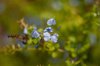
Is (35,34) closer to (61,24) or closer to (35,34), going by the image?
(35,34)

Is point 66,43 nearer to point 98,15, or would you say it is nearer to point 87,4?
point 98,15

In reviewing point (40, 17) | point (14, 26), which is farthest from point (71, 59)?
point (14, 26)

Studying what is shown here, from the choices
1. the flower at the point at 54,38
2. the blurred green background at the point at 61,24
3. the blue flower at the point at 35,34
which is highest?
the blurred green background at the point at 61,24

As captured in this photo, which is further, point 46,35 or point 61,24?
point 61,24

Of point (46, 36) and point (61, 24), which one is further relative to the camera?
point (61, 24)

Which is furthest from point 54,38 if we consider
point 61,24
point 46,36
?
point 61,24

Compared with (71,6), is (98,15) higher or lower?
lower

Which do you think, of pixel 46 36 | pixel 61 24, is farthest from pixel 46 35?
pixel 61 24

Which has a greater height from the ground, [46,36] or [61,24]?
[61,24]
